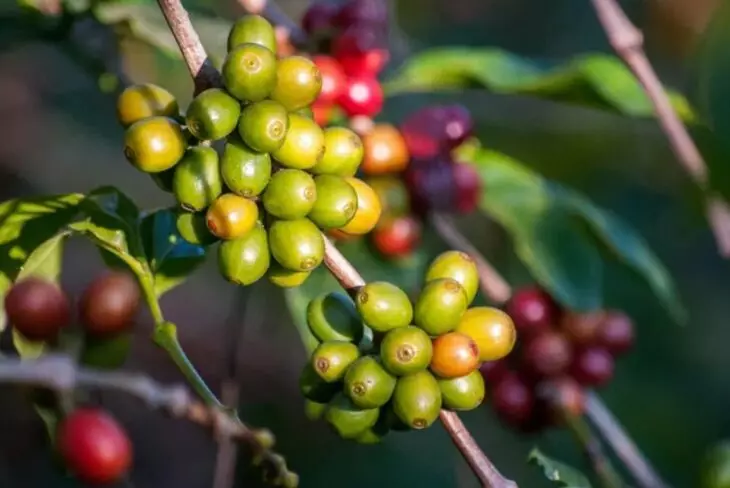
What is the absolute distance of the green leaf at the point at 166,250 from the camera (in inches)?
51.7

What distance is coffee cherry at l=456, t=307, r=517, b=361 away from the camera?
113 centimetres

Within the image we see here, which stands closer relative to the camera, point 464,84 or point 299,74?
point 299,74

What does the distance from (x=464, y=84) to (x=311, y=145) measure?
0.98 meters

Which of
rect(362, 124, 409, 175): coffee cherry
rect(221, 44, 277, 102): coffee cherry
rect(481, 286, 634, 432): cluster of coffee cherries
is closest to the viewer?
rect(221, 44, 277, 102): coffee cherry

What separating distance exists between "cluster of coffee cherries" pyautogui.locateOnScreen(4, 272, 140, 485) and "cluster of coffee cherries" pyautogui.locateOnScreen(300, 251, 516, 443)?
0.28 m

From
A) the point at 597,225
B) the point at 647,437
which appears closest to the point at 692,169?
the point at 597,225

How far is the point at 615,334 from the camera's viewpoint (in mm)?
2045

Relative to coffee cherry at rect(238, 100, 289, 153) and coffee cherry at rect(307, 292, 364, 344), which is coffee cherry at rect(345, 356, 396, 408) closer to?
coffee cherry at rect(307, 292, 364, 344)

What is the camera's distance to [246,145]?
1065 mm

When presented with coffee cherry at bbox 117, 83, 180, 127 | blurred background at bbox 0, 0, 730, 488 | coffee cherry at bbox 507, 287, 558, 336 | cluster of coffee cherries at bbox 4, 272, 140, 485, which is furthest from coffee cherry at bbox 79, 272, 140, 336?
blurred background at bbox 0, 0, 730, 488

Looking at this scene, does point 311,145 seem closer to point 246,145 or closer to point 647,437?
point 246,145

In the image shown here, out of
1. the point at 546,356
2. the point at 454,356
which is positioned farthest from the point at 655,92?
the point at 454,356

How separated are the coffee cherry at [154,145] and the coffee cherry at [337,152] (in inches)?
5.8

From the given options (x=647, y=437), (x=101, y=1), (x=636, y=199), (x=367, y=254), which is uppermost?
(x=101, y=1)
